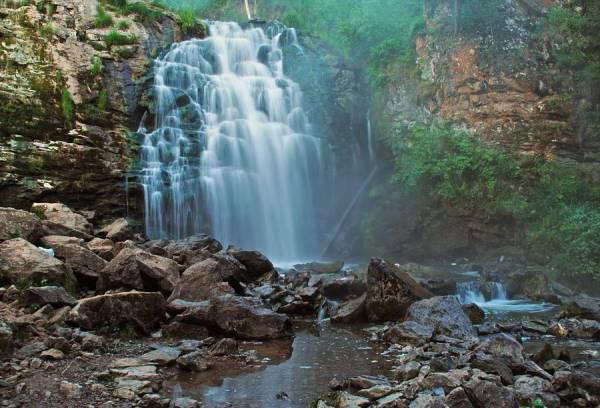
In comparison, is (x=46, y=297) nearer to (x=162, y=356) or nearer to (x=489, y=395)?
(x=162, y=356)

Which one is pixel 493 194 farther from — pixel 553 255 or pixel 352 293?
pixel 352 293

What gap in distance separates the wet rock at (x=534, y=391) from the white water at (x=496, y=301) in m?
5.40

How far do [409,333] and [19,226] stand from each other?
7.24 m

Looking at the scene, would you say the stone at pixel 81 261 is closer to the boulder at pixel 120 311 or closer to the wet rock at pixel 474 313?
the boulder at pixel 120 311

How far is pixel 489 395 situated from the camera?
185 inches

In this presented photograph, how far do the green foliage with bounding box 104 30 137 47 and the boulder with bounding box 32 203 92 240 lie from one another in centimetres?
936

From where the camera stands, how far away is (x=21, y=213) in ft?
31.5

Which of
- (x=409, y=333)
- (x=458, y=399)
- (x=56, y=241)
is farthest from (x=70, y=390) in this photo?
(x=56, y=241)

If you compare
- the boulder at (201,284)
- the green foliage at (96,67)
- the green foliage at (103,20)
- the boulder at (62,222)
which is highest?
the green foliage at (103,20)

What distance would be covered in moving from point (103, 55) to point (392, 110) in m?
11.3

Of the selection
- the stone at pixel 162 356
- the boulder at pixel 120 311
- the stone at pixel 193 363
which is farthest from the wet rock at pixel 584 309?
the boulder at pixel 120 311

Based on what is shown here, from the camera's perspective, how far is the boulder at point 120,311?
691 cm

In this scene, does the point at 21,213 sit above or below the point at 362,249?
above

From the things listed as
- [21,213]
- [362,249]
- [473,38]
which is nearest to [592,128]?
[473,38]
